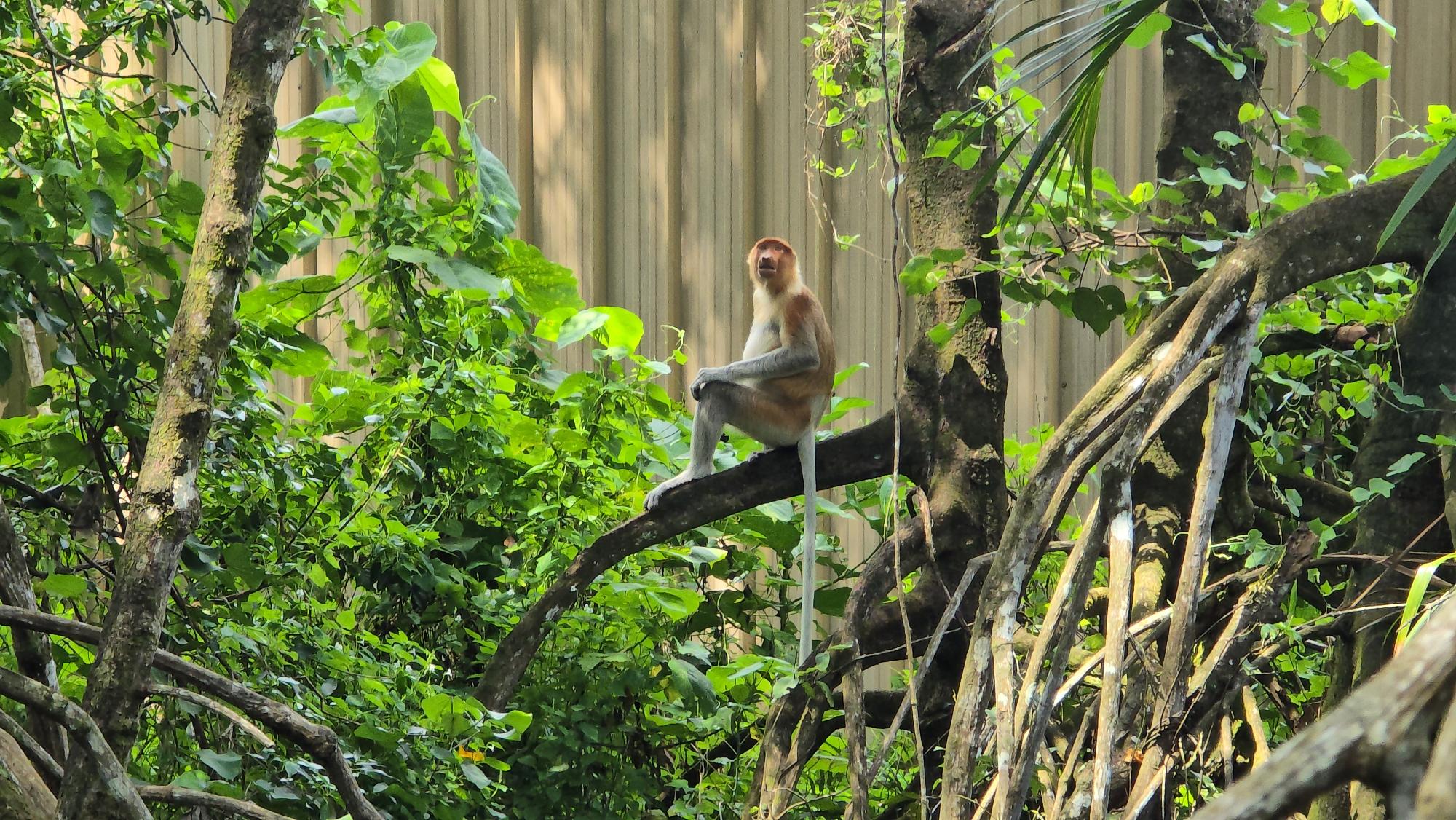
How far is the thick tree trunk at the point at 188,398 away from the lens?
6.83ft

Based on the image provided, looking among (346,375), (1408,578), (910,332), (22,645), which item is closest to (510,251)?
(346,375)

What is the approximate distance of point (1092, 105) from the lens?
2.77 metres

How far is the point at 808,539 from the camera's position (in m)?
3.95

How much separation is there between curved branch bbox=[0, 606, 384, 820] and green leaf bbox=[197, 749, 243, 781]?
1.15 feet

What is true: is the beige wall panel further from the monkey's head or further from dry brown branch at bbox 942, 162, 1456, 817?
dry brown branch at bbox 942, 162, 1456, 817

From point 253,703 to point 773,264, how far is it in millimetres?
2724

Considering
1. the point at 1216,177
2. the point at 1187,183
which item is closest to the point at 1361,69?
the point at 1216,177

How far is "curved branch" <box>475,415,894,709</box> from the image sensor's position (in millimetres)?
3594

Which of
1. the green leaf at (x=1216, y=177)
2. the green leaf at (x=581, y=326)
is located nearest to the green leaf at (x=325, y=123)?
the green leaf at (x=581, y=326)

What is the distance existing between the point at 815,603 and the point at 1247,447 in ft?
5.40

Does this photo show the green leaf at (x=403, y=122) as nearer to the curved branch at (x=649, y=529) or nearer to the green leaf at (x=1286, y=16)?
the curved branch at (x=649, y=529)

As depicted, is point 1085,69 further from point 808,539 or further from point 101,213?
point 101,213

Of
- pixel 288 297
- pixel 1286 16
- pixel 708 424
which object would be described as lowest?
pixel 708 424

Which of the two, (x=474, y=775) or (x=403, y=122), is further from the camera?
(x=403, y=122)
